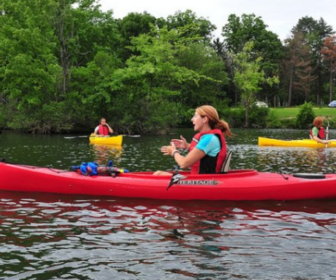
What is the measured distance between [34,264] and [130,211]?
2.74 metres

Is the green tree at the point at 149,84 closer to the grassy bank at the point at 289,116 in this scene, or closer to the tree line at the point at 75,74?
the tree line at the point at 75,74

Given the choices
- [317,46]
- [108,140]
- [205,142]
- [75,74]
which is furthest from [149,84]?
[317,46]

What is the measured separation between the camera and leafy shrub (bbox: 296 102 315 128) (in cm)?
4428

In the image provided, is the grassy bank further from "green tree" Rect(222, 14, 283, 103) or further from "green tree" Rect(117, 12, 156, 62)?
"green tree" Rect(117, 12, 156, 62)

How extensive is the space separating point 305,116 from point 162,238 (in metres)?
41.5

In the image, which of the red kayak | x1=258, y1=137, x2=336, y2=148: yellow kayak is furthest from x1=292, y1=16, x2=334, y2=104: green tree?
the red kayak

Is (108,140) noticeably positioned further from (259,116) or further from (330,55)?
(330,55)

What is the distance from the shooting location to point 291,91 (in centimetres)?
6681

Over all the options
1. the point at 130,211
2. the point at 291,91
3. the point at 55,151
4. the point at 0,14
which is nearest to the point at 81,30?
the point at 0,14

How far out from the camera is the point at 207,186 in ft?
25.5

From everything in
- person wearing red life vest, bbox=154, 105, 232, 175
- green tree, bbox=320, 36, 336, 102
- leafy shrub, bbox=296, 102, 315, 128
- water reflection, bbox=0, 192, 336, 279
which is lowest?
water reflection, bbox=0, 192, 336, 279

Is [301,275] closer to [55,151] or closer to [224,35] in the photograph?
[55,151]

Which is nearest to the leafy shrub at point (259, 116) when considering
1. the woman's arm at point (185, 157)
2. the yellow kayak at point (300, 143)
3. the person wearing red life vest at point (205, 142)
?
the yellow kayak at point (300, 143)

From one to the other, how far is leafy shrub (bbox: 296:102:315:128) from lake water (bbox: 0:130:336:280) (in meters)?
38.3
